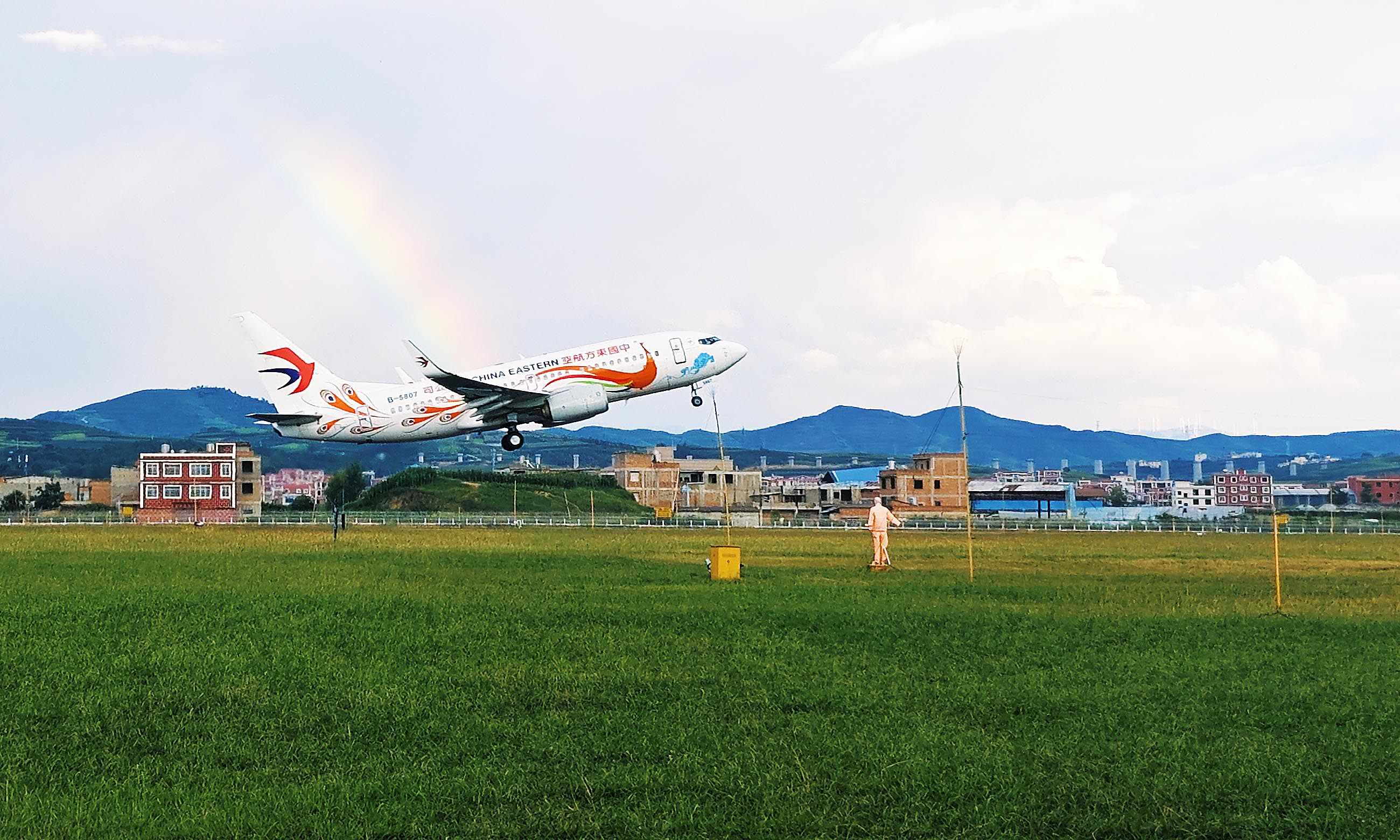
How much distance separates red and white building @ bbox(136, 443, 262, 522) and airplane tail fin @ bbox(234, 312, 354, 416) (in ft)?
172

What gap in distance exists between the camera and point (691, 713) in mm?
13875

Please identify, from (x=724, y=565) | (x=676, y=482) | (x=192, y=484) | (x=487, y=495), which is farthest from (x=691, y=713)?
(x=676, y=482)

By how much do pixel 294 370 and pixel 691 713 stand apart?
164 ft

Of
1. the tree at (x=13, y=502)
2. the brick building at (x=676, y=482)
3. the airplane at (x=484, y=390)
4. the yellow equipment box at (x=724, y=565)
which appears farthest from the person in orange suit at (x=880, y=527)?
the tree at (x=13, y=502)

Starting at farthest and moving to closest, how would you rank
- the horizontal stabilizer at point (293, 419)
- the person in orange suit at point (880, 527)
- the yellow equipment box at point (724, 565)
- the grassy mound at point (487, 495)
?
the grassy mound at point (487, 495)
the horizontal stabilizer at point (293, 419)
the person in orange suit at point (880, 527)
the yellow equipment box at point (724, 565)

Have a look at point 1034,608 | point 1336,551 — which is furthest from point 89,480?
point 1034,608

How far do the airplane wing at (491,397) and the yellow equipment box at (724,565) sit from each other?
23186mm

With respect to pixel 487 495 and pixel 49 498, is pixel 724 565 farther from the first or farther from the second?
pixel 49 498

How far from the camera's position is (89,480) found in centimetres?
17425

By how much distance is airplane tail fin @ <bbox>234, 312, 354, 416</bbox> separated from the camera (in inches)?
2307

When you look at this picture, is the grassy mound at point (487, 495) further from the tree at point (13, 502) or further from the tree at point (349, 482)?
the tree at point (13, 502)

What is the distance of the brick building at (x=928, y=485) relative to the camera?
151 metres

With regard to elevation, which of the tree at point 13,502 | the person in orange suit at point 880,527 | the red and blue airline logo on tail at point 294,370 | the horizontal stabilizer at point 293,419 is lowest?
the person in orange suit at point 880,527

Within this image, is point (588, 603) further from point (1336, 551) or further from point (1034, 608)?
point (1336, 551)
